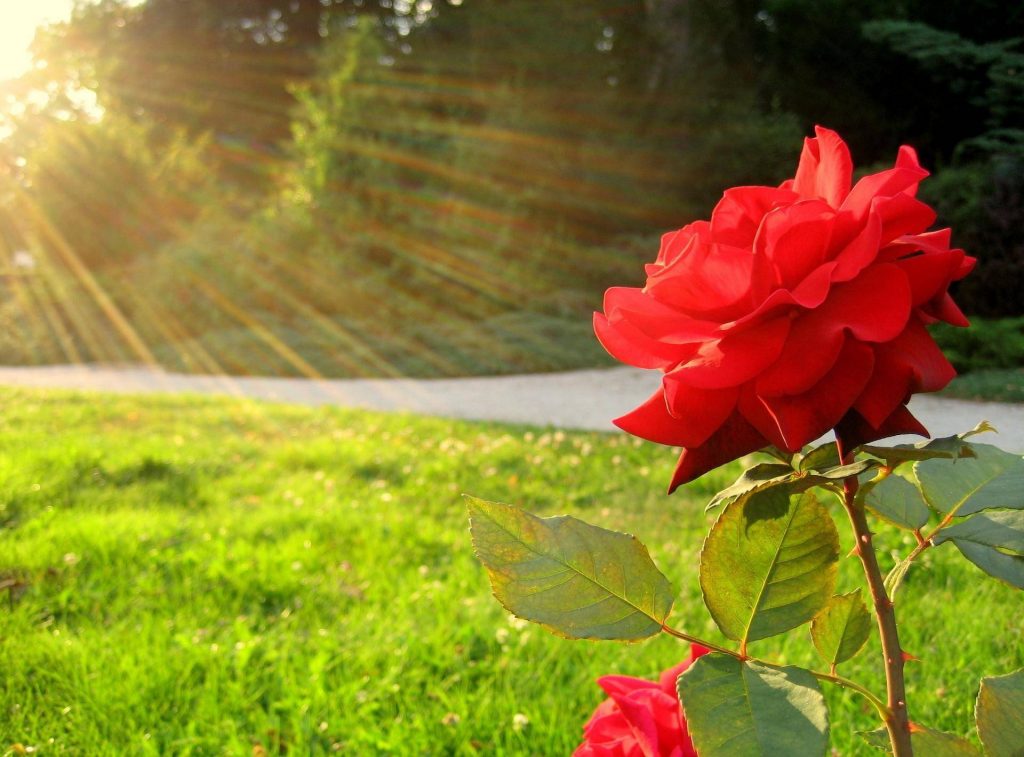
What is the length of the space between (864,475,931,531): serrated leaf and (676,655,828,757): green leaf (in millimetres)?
281

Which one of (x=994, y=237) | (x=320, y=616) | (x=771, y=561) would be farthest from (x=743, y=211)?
(x=994, y=237)

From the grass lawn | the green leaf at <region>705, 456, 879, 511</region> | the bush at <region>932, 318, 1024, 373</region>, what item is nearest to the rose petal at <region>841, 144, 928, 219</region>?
the green leaf at <region>705, 456, 879, 511</region>

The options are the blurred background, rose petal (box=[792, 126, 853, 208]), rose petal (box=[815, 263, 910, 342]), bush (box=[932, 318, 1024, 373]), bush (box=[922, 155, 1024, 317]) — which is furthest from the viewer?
the blurred background

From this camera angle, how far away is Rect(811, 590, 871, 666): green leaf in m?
0.89

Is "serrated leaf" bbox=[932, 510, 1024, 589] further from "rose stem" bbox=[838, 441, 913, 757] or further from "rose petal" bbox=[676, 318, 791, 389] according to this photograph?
"rose petal" bbox=[676, 318, 791, 389]

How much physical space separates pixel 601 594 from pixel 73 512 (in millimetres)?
3822

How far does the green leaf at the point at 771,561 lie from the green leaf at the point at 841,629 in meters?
0.15

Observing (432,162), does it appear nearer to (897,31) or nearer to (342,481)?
(897,31)

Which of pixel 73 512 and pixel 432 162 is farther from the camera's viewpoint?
pixel 432 162

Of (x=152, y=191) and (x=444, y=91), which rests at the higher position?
(x=444, y=91)

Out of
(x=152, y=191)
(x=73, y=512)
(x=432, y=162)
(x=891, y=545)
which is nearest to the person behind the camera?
(x=891, y=545)

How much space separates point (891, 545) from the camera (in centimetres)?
321

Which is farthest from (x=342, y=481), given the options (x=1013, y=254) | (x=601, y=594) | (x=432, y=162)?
(x=432, y=162)

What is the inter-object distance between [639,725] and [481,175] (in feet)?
49.1
